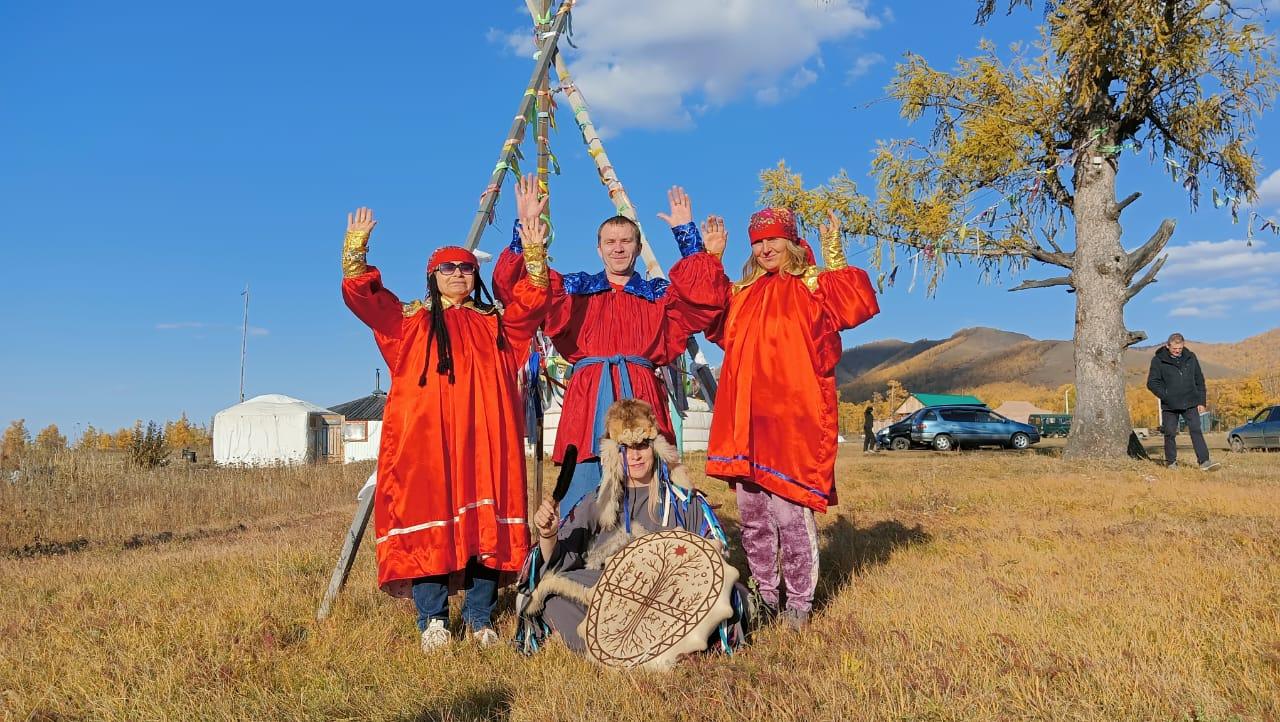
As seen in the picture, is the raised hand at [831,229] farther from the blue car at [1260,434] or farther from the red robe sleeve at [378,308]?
the blue car at [1260,434]

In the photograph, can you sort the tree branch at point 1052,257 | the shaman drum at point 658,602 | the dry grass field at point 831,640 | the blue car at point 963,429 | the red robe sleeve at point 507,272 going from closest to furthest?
the dry grass field at point 831,640
the shaman drum at point 658,602
the red robe sleeve at point 507,272
the tree branch at point 1052,257
the blue car at point 963,429

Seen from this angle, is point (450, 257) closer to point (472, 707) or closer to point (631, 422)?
point (631, 422)

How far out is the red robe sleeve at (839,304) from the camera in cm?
365

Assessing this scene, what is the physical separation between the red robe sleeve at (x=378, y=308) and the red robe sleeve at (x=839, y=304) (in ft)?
6.13

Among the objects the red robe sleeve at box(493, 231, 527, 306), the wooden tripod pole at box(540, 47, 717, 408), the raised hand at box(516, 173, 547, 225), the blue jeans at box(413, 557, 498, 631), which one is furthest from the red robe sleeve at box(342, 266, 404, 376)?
the wooden tripod pole at box(540, 47, 717, 408)

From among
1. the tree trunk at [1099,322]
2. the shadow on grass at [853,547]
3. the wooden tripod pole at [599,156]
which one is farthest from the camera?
the tree trunk at [1099,322]

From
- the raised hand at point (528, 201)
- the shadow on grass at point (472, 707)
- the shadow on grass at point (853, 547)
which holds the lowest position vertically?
the shadow on grass at point (472, 707)

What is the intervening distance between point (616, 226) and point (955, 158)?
10228 mm

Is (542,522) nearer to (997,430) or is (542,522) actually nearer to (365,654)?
(365,654)

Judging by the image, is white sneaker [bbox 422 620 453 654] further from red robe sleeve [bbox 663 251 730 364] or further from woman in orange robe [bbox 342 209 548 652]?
red robe sleeve [bbox 663 251 730 364]

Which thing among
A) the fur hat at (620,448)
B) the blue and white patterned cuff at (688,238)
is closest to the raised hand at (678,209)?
the blue and white patterned cuff at (688,238)

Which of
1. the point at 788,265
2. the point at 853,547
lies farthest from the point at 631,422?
the point at 853,547

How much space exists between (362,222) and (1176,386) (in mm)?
10516

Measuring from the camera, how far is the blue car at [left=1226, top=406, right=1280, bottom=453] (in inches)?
708
